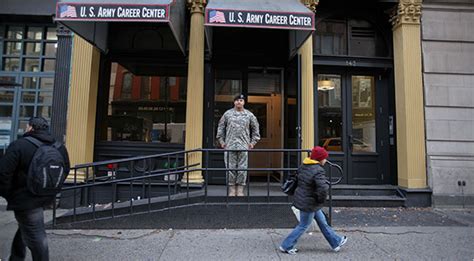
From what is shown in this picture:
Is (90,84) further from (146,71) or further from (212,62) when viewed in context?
(212,62)

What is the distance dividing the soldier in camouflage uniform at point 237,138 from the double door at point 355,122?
2.37m

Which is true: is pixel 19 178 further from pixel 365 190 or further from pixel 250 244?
pixel 365 190

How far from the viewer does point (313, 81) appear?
725 centimetres

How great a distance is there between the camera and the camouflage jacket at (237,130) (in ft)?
18.2

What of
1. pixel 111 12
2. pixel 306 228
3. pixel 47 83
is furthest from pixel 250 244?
pixel 47 83

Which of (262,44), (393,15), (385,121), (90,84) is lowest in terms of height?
(385,121)

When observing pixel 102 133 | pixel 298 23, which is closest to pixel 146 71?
pixel 102 133

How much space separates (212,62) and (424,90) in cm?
499

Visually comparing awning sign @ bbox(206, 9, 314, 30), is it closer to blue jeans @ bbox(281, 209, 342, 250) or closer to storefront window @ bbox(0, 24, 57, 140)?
blue jeans @ bbox(281, 209, 342, 250)

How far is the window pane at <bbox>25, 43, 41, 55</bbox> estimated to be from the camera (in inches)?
284

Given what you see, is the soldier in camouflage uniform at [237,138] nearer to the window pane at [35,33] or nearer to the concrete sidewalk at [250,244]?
the concrete sidewalk at [250,244]

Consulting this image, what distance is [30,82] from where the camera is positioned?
7145 millimetres

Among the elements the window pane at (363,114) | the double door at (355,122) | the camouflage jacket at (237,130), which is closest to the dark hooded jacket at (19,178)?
the camouflage jacket at (237,130)

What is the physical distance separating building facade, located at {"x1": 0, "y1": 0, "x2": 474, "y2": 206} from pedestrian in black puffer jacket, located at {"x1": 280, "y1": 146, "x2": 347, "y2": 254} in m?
2.49
